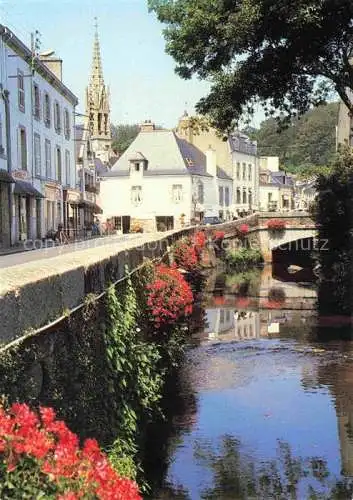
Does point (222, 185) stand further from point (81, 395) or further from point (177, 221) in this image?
point (81, 395)

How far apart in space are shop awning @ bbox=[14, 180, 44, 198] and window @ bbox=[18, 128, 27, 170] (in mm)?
996

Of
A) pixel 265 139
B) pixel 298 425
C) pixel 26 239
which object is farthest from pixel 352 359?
pixel 265 139

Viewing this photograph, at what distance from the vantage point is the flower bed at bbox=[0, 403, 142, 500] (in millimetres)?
2785

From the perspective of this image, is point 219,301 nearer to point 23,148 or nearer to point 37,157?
point 23,148

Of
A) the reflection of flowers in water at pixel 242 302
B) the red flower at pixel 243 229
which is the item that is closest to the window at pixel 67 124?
the red flower at pixel 243 229

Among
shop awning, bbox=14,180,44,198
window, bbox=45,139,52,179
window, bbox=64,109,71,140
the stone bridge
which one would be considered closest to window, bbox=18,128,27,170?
shop awning, bbox=14,180,44,198

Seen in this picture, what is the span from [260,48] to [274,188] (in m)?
67.0

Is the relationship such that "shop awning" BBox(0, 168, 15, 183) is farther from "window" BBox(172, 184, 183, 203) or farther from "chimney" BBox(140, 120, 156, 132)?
"chimney" BBox(140, 120, 156, 132)

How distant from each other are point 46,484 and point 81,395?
2.66 m

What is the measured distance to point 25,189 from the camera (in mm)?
32625

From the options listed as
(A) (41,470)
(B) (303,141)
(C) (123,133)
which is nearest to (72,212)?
(A) (41,470)

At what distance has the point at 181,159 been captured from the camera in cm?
5500

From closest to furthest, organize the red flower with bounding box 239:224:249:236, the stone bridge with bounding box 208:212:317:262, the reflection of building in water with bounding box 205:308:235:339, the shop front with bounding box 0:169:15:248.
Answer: the reflection of building in water with bounding box 205:308:235:339 < the shop front with bounding box 0:169:15:248 < the stone bridge with bounding box 208:212:317:262 < the red flower with bounding box 239:224:249:236

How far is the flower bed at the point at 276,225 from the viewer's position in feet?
146
